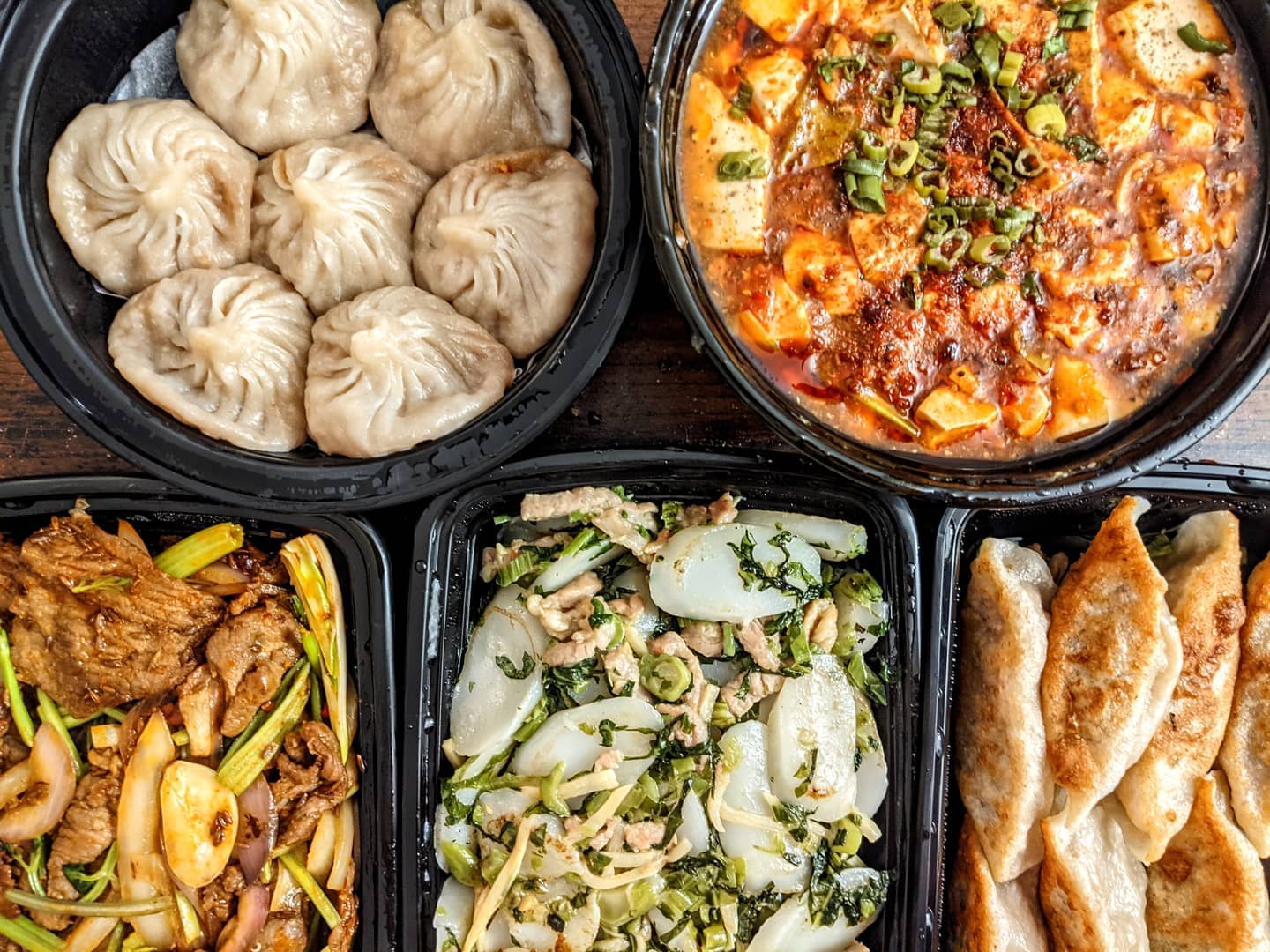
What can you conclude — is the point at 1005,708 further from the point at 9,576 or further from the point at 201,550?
the point at 9,576

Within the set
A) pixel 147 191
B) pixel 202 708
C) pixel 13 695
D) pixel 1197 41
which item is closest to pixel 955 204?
pixel 1197 41

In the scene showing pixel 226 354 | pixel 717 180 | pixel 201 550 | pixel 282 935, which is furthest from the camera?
pixel 201 550

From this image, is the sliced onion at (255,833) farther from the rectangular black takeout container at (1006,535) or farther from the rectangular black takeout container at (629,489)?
the rectangular black takeout container at (1006,535)

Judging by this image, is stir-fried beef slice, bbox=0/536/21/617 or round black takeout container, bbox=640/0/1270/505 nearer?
round black takeout container, bbox=640/0/1270/505

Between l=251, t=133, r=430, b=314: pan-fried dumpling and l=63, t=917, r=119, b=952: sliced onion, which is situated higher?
l=251, t=133, r=430, b=314: pan-fried dumpling

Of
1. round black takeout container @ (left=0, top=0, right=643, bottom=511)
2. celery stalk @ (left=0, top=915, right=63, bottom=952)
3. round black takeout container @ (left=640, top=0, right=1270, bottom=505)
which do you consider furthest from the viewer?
celery stalk @ (left=0, top=915, right=63, bottom=952)

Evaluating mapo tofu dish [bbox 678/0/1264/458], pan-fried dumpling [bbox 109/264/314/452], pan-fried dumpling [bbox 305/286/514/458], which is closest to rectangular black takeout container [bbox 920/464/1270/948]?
mapo tofu dish [bbox 678/0/1264/458]

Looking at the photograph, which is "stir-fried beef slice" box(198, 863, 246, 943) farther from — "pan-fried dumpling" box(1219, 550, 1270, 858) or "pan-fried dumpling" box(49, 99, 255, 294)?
"pan-fried dumpling" box(1219, 550, 1270, 858)
